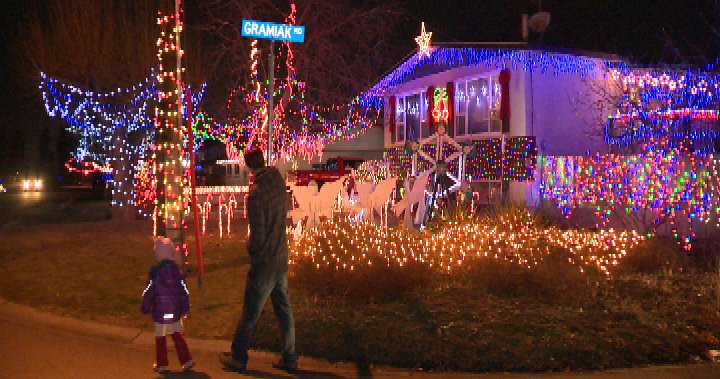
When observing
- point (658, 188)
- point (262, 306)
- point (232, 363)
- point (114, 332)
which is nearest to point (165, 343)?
point (232, 363)

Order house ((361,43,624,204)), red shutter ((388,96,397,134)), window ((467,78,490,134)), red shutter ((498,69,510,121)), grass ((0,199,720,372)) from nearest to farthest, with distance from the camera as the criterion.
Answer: grass ((0,199,720,372)) → house ((361,43,624,204)) → red shutter ((498,69,510,121)) → window ((467,78,490,134)) → red shutter ((388,96,397,134))

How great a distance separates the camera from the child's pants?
6367mm

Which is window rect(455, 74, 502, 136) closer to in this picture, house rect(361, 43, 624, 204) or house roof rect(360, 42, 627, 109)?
house rect(361, 43, 624, 204)

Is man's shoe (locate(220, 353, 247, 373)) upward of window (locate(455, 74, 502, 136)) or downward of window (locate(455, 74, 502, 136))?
downward

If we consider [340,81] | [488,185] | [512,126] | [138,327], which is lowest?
[138,327]

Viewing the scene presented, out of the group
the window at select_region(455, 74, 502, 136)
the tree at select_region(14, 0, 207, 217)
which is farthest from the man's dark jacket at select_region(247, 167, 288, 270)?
the tree at select_region(14, 0, 207, 217)

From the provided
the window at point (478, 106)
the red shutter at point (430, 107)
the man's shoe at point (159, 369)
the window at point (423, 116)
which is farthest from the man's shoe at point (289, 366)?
the window at point (423, 116)

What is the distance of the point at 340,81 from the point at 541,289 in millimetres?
11678

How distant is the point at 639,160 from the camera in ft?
43.8

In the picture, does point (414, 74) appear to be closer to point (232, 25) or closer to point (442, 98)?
point (442, 98)

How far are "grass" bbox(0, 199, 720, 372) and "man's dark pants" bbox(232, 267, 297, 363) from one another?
68 centimetres

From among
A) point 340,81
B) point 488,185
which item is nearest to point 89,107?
point 340,81

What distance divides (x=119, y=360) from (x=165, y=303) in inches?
40.9

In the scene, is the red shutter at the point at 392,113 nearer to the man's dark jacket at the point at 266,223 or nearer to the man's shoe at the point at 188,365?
the man's dark jacket at the point at 266,223
